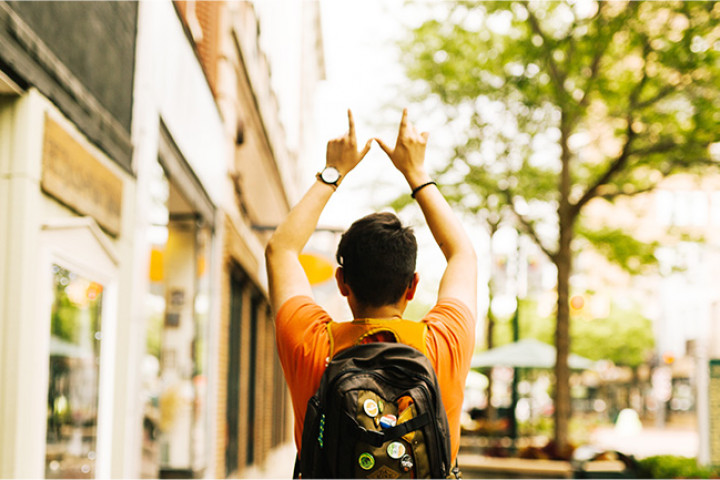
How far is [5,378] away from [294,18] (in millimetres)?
18164

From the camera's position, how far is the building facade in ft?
15.4

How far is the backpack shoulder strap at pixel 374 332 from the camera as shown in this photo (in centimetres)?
214

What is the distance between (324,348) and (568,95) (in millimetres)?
12237

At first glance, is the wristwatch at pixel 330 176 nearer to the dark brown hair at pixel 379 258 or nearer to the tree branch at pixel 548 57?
the dark brown hair at pixel 379 258

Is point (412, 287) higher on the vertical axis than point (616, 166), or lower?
lower

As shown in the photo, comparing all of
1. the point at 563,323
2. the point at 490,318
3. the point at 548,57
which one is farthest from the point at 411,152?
the point at 490,318

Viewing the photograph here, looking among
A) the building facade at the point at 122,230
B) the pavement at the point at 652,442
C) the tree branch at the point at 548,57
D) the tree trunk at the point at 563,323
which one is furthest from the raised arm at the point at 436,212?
the pavement at the point at 652,442

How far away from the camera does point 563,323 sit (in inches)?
612

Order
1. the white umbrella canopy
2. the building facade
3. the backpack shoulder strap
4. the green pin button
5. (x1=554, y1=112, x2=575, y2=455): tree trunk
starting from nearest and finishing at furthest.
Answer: the green pin button
the backpack shoulder strap
the building facade
(x1=554, y1=112, x2=575, y2=455): tree trunk
the white umbrella canopy

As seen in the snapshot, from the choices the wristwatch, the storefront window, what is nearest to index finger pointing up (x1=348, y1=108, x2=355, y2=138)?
the wristwatch

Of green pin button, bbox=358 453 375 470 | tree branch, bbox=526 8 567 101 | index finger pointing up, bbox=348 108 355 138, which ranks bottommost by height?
green pin button, bbox=358 453 375 470

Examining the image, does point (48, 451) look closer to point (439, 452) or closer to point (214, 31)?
point (439, 452)

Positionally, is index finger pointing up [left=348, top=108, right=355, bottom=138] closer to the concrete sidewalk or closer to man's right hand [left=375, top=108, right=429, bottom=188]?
man's right hand [left=375, top=108, right=429, bottom=188]

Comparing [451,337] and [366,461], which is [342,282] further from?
[366,461]
